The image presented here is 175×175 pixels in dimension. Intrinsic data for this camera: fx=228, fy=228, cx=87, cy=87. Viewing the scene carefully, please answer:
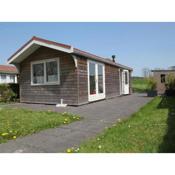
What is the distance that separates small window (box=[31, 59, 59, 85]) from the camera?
477 inches

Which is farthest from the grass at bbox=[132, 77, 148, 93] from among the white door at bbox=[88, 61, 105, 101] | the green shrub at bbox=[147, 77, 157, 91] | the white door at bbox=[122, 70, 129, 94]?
the white door at bbox=[88, 61, 105, 101]

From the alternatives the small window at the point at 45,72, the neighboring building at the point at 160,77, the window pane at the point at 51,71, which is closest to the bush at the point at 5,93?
the small window at the point at 45,72

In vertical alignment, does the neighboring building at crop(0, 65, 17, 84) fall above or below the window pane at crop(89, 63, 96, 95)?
above

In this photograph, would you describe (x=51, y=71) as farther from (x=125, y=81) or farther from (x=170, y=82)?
(x=170, y=82)

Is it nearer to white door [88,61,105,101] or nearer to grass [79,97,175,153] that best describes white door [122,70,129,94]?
white door [88,61,105,101]

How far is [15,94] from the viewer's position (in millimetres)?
15008

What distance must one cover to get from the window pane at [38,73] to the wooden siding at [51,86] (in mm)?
338

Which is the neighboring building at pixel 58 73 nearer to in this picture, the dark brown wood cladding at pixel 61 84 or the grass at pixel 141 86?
the dark brown wood cladding at pixel 61 84

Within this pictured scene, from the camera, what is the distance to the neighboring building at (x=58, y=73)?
11.3m

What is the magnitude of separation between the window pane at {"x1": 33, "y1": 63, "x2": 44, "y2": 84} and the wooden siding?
1.11 feet
